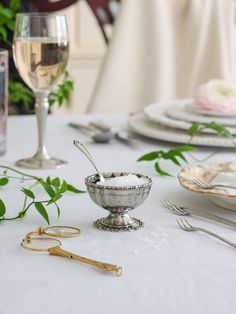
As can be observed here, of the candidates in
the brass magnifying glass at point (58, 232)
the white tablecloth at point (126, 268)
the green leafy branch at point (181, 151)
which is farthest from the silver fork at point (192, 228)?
the green leafy branch at point (181, 151)

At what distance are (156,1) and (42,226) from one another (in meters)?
1.77

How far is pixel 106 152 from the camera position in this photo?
120cm

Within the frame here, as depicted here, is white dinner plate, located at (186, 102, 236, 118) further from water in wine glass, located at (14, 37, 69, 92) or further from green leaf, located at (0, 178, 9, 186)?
green leaf, located at (0, 178, 9, 186)

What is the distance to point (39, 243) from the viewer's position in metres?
0.72

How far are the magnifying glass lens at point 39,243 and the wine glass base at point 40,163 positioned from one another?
1.15 ft

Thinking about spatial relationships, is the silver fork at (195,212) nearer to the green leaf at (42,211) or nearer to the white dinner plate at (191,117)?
the green leaf at (42,211)

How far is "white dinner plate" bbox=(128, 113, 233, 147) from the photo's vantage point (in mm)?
1205

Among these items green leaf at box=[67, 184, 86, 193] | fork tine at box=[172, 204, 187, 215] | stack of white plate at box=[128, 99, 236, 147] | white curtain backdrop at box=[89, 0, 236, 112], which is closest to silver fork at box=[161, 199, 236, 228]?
fork tine at box=[172, 204, 187, 215]

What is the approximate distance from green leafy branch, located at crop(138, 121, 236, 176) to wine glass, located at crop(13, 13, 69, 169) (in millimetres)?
149

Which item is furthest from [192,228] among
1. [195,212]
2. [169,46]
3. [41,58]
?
[169,46]

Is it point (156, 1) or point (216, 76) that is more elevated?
point (156, 1)

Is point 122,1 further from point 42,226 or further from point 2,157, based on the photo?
point 42,226

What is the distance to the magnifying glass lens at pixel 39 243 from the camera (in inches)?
27.9

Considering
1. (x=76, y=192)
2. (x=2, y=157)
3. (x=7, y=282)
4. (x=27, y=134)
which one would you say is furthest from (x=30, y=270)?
(x=27, y=134)
